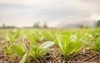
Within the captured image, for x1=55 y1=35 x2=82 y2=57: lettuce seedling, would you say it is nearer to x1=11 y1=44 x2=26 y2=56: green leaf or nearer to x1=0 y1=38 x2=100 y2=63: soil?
x1=0 y1=38 x2=100 y2=63: soil

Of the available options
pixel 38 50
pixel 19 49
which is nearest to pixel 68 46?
pixel 38 50

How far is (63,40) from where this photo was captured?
1.46 meters

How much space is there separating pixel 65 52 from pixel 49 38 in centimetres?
84

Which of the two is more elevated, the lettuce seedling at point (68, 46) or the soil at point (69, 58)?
the lettuce seedling at point (68, 46)

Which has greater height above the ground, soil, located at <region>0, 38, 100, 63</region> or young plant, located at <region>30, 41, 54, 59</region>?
young plant, located at <region>30, 41, 54, 59</region>

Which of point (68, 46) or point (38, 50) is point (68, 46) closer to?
point (68, 46)

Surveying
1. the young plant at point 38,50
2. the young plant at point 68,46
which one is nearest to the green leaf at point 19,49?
the young plant at point 38,50

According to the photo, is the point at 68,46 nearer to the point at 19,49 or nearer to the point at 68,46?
the point at 68,46

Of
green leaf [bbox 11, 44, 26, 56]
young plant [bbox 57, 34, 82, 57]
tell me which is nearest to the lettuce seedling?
young plant [bbox 57, 34, 82, 57]

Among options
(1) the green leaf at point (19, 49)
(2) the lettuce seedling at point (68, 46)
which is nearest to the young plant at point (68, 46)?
(2) the lettuce seedling at point (68, 46)

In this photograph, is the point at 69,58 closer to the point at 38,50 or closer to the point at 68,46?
the point at 68,46

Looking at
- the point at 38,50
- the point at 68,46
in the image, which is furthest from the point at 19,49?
the point at 68,46

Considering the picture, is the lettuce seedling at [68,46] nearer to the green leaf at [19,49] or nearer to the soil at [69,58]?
the soil at [69,58]

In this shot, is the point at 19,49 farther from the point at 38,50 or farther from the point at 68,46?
the point at 68,46
